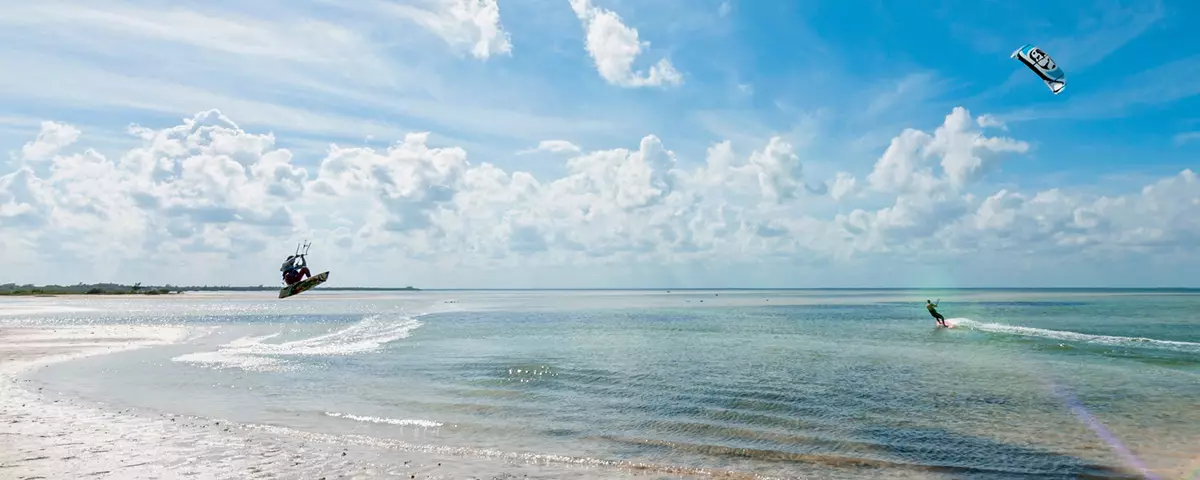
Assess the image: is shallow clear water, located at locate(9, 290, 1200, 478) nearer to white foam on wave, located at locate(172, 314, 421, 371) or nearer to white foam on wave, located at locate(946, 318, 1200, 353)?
white foam on wave, located at locate(172, 314, 421, 371)

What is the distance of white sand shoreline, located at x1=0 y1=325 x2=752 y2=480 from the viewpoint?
43.7 feet

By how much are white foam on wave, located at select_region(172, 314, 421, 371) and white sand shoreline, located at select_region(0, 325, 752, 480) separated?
12333 mm

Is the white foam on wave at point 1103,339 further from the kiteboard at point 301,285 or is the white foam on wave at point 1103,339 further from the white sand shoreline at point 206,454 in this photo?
the kiteboard at point 301,285

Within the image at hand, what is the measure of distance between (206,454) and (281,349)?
2681cm

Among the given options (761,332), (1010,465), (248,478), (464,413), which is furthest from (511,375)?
(761,332)

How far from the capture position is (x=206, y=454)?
14641 mm

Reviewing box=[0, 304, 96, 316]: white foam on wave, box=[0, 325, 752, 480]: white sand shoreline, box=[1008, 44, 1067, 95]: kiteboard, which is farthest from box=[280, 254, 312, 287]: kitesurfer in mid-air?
box=[0, 304, 96, 316]: white foam on wave

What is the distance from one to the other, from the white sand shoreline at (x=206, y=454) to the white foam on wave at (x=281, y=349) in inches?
486

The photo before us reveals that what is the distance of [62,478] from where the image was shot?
40.5 ft

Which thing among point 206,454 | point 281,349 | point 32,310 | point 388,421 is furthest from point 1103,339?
point 32,310

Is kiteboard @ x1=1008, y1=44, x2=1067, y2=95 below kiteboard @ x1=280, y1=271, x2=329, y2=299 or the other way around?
the other way around

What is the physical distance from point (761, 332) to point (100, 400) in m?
42.9

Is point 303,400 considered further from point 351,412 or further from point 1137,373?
point 1137,373

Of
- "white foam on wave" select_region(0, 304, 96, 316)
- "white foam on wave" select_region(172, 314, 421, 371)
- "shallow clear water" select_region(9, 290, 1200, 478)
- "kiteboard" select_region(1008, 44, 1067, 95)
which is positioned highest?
"kiteboard" select_region(1008, 44, 1067, 95)
